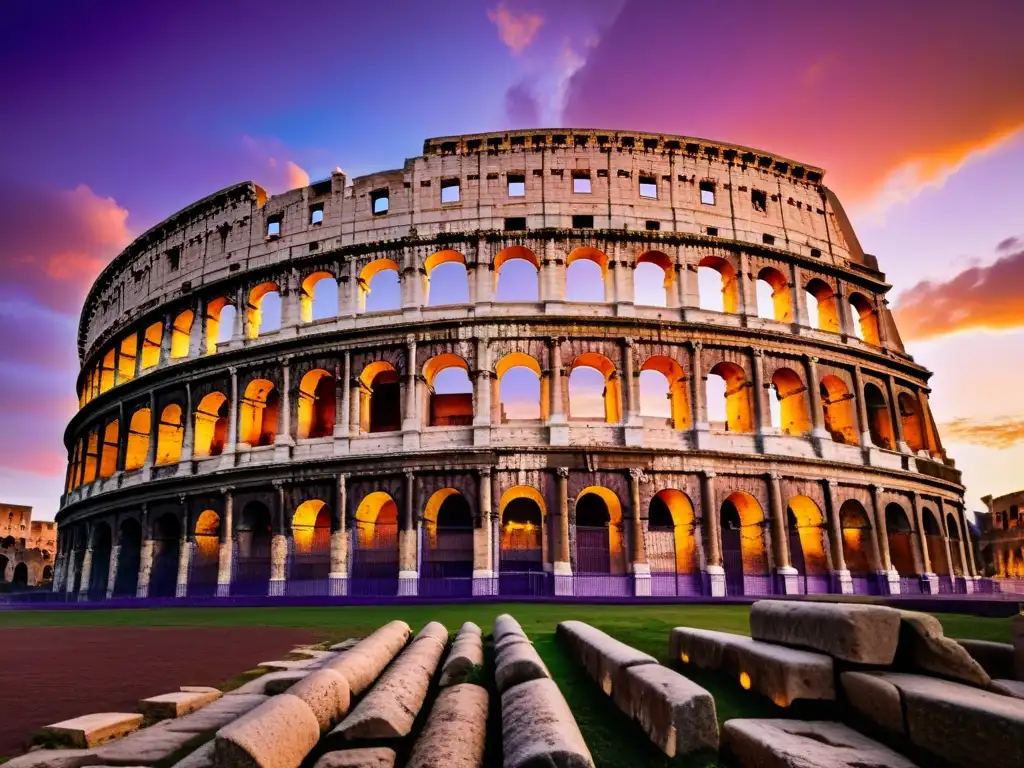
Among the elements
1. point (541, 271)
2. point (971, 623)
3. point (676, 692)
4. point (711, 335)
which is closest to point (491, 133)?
point (541, 271)

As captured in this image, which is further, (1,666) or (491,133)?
(491,133)

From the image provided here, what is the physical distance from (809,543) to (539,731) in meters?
20.7

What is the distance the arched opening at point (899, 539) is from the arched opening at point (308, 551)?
18.0 metres

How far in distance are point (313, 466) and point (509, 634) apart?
50.6ft

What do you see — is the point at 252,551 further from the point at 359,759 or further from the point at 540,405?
the point at 359,759

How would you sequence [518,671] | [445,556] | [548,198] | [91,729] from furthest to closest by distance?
[548,198] < [445,556] < [518,671] < [91,729]

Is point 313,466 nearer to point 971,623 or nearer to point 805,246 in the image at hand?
point 971,623

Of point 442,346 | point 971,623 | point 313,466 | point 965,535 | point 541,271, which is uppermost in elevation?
point 541,271

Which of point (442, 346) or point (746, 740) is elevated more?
point (442, 346)

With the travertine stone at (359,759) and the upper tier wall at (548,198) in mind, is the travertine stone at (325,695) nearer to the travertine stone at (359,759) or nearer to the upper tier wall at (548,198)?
the travertine stone at (359,759)

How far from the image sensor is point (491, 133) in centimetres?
2177

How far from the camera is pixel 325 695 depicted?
359cm

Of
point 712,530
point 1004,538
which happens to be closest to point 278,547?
point 712,530

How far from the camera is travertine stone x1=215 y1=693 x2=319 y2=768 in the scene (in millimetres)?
2584
